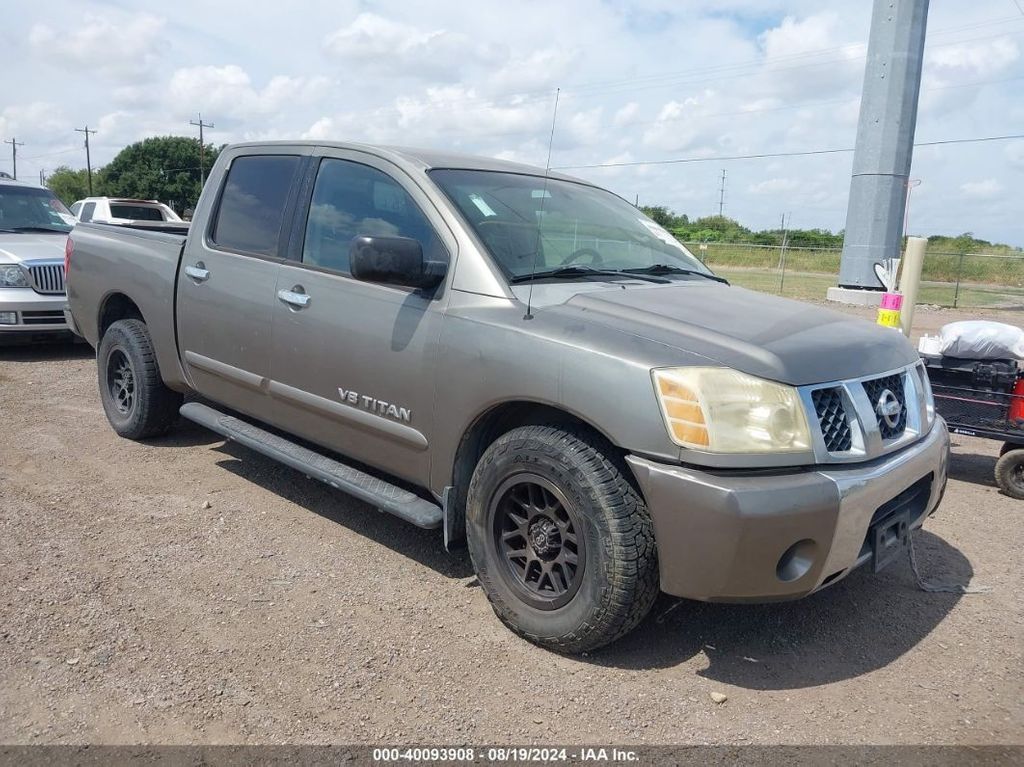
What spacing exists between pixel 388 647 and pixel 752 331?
182 cm

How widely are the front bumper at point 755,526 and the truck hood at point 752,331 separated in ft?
1.21

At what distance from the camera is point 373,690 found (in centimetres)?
291

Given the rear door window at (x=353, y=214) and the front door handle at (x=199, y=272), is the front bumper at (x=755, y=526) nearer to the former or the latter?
the rear door window at (x=353, y=214)

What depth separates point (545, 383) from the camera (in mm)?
3064

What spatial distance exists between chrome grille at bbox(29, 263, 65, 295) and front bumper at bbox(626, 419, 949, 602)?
7923 millimetres

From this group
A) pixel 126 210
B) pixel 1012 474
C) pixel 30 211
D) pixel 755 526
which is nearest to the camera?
pixel 755 526

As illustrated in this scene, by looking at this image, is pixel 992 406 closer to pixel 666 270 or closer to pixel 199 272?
pixel 666 270

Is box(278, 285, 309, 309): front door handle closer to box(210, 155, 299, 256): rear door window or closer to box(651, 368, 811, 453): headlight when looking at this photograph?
box(210, 155, 299, 256): rear door window

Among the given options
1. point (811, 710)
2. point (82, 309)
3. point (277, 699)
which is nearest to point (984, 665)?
point (811, 710)

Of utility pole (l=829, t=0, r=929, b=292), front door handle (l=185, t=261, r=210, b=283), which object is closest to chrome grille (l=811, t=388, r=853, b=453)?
front door handle (l=185, t=261, r=210, b=283)

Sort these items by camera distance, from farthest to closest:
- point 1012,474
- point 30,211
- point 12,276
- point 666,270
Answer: point 30,211, point 12,276, point 1012,474, point 666,270

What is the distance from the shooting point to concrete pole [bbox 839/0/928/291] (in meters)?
19.6

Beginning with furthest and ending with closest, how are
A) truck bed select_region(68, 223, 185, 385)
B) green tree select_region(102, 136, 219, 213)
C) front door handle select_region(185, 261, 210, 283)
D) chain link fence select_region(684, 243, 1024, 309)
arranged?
green tree select_region(102, 136, 219, 213)
chain link fence select_region(684, 243, 1024, 309)
truck bed select_region(68, 223, 185, 385)
front door handle select_region(185, 261, 210, 283)

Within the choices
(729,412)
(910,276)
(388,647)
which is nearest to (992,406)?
(910,276)
